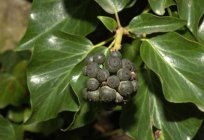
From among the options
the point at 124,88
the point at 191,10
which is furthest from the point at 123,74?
the point at 191,10

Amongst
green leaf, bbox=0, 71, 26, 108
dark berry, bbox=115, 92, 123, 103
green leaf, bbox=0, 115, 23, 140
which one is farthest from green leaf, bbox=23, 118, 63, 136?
dark berry, bbox=115, 92, 123, 103

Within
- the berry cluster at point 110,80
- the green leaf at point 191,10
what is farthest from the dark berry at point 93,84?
the green leaf at point 191,10

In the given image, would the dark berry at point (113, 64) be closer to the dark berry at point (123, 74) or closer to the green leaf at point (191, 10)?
the dark berry at point (123, 74)

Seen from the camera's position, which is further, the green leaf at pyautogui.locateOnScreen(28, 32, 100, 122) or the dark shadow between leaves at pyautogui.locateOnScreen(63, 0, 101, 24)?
the dark shadow between leaves at pyautogui.locateOnScreen(63, 0, 101, 24)

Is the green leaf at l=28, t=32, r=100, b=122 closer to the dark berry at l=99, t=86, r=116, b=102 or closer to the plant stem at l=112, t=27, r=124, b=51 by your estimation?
the plant stem at l=112, t=27, r=124, b=51

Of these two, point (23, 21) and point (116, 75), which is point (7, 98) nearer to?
point (23, 21)

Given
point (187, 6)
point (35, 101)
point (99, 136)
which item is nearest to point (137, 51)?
point (187, 6)
